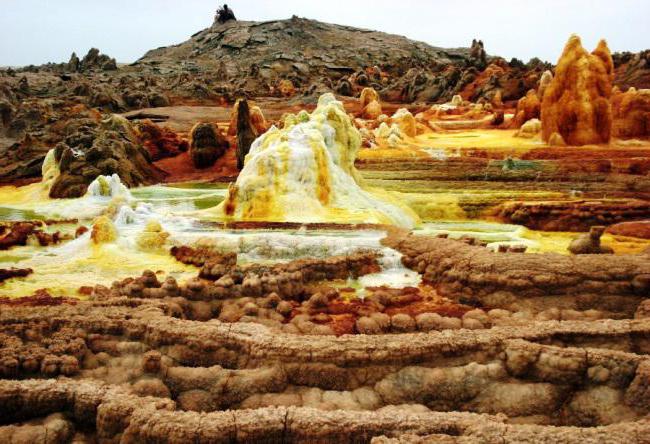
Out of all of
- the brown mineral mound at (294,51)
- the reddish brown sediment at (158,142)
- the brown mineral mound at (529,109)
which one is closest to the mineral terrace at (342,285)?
the brown mineral mound at (529,109)

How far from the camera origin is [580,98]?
16547 millimetres

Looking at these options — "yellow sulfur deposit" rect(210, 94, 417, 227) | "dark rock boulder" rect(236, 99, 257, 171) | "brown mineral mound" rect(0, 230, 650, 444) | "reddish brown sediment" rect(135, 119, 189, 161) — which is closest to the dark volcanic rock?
"reddish brown sediment" rect(135, 119, 189, 161)

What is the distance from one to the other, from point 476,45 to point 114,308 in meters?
40.1

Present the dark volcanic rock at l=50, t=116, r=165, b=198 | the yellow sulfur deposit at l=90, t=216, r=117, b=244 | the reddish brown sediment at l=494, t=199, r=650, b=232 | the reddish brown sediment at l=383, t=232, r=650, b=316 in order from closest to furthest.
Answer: the reddish brown sediment at l=383, t=232, r=650, b=316 < the yellow sulfur deposit at l=90, t=216, r=117, b=244 < the reddish brown sediment at l=494, t=199, r=650, b=232 < the dark volcanic rock at l=50, t=116, r=165, b=198

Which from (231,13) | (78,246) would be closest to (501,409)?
(78,246)

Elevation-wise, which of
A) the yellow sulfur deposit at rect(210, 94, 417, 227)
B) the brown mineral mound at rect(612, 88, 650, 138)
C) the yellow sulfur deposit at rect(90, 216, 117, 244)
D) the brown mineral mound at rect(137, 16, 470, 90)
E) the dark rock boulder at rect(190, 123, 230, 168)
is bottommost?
the yellow sulfur deposit at rect(90, 216, 117, 244)

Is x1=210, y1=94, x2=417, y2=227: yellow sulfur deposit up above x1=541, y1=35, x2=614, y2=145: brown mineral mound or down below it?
below

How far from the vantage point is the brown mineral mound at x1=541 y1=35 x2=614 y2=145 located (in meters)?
16.4

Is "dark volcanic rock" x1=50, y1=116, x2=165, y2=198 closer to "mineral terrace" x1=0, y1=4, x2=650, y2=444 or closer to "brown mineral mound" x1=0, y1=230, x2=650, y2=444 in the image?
"mineral terrace" x1=0, y1=4, x2=650, y2=444

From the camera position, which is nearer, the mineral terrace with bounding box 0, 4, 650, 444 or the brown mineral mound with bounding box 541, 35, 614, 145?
the mineral terrace with bounding box 0, 4, 650, 444

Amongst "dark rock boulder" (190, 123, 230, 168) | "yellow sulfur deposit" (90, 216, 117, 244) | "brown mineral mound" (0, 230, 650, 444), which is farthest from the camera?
"dark rock boulder" (190, 123, 230, 168)

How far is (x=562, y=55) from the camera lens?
56.3ft

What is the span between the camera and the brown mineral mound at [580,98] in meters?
16.4

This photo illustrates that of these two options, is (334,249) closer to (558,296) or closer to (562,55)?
(558,296)
